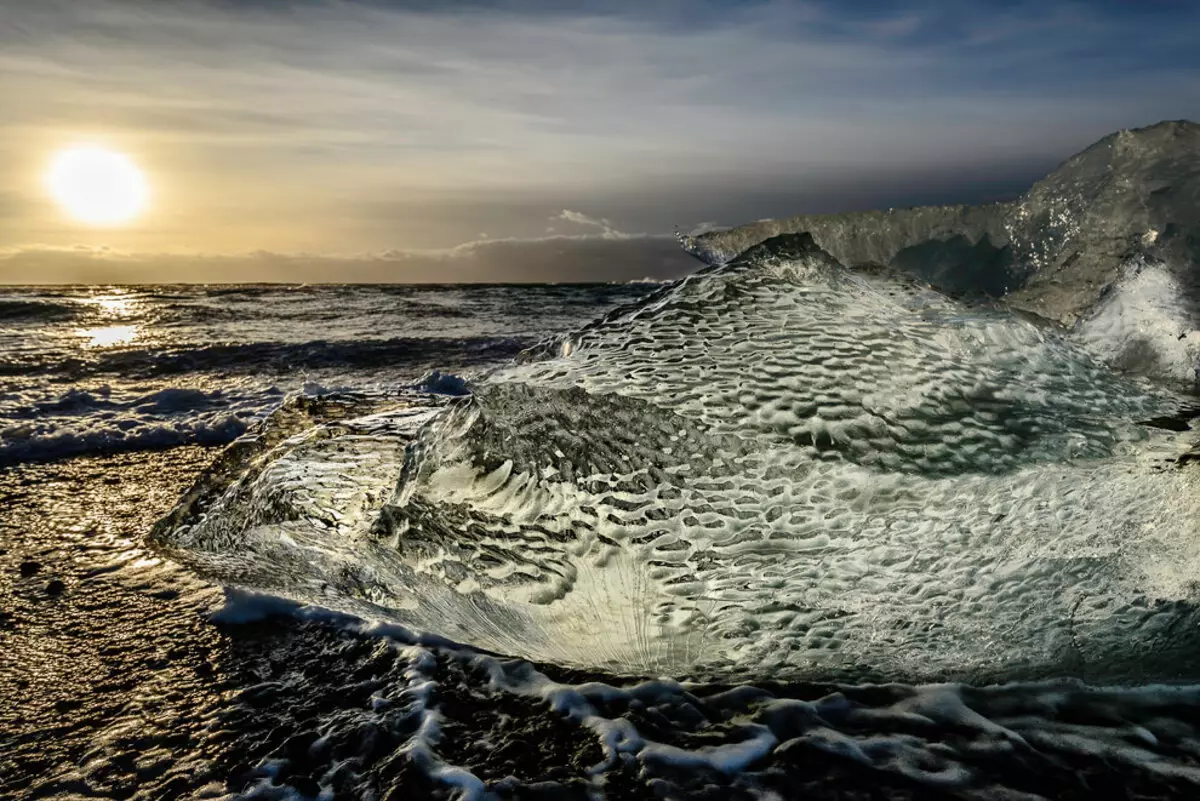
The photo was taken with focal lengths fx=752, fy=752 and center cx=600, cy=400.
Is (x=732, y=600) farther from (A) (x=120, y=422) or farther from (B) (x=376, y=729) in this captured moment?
(A) (x=120, y=422)


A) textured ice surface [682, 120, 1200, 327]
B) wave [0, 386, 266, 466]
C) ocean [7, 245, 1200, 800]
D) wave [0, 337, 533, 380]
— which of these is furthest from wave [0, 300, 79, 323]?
ocean [7, 245, 1200, 800]

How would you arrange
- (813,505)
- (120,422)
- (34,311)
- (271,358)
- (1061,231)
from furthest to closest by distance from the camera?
(34,311) < (271,358) < (120,422) < (1061,231) < (813,505)

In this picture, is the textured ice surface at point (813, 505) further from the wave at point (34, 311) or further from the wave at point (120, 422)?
the wave at point (34, 311)

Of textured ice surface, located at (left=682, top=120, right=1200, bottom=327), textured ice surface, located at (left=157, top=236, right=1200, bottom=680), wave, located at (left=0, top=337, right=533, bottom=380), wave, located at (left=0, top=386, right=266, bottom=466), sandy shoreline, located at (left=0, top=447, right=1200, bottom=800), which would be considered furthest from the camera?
wave, located at (left=0, top=337, right=533, bottom=380)

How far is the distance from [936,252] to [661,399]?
306 cm

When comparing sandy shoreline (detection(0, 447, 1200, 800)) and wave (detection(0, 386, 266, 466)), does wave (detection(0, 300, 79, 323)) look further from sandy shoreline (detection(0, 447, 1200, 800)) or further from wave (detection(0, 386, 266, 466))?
sandy shoreline (detection(0, 447, 1200, 800))

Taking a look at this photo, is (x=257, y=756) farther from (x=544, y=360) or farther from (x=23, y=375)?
(x=23, y=375)

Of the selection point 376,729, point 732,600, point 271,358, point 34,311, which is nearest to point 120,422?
point 271,358

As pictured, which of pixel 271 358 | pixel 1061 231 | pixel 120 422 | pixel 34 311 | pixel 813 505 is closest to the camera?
pixel 813 505

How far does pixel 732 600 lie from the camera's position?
69.7 inches

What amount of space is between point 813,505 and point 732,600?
29 cm

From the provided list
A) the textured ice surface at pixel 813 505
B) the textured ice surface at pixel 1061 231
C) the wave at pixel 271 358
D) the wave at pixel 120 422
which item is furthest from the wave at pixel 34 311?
the textured ice surface at pixel 813 505

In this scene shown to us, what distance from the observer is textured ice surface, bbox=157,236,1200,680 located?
1.76 meters

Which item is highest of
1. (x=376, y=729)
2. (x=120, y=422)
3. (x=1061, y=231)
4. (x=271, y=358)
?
Answer: (x=1061, y=231)
